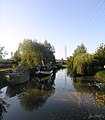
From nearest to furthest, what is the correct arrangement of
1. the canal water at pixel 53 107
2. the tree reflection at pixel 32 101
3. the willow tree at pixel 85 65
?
the canal water at pixel 53 107, the tree reflection at pixel 32 101, the willow tree at pixel 85 65

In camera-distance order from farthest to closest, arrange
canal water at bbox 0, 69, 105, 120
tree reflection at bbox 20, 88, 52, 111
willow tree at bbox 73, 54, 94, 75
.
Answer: willow tree at bbox 73, 54, 94, 75
tree reflection at bbox 20, 88, 52, 111
canal water at bbox 0, 69, 105, 120

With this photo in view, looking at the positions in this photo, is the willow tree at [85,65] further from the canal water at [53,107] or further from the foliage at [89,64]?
the canal water at [53,107]

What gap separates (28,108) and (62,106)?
3446 millimetres

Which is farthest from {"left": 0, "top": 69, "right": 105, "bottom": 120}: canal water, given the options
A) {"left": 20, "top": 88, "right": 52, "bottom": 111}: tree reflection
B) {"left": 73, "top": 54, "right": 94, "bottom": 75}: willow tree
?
{"left": 73, "top": 54, "right": 94, "bottom": 75}: willow tree

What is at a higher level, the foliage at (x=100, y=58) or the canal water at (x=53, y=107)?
the foliage at (x=100, y=58)

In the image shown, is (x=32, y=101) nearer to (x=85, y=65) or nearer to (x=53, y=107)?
(x=53, y=107)

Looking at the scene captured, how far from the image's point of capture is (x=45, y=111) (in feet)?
65.4

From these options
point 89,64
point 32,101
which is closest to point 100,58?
point 89,64

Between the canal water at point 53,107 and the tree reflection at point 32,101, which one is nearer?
the canal water at point 53,107

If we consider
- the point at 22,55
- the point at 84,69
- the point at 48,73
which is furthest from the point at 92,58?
the point at 22,55

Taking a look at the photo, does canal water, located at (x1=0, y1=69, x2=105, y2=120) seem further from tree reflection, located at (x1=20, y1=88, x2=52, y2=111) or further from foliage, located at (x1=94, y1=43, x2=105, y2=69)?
foliage, located at (x1=94, y1=43, x2=105, y2=69)

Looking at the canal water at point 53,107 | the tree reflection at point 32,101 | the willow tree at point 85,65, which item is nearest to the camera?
the canal water at point 53,107

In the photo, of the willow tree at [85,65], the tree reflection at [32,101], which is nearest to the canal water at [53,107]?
the tree reflection at [32,101]

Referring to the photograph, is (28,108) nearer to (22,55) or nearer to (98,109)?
(98,109)
